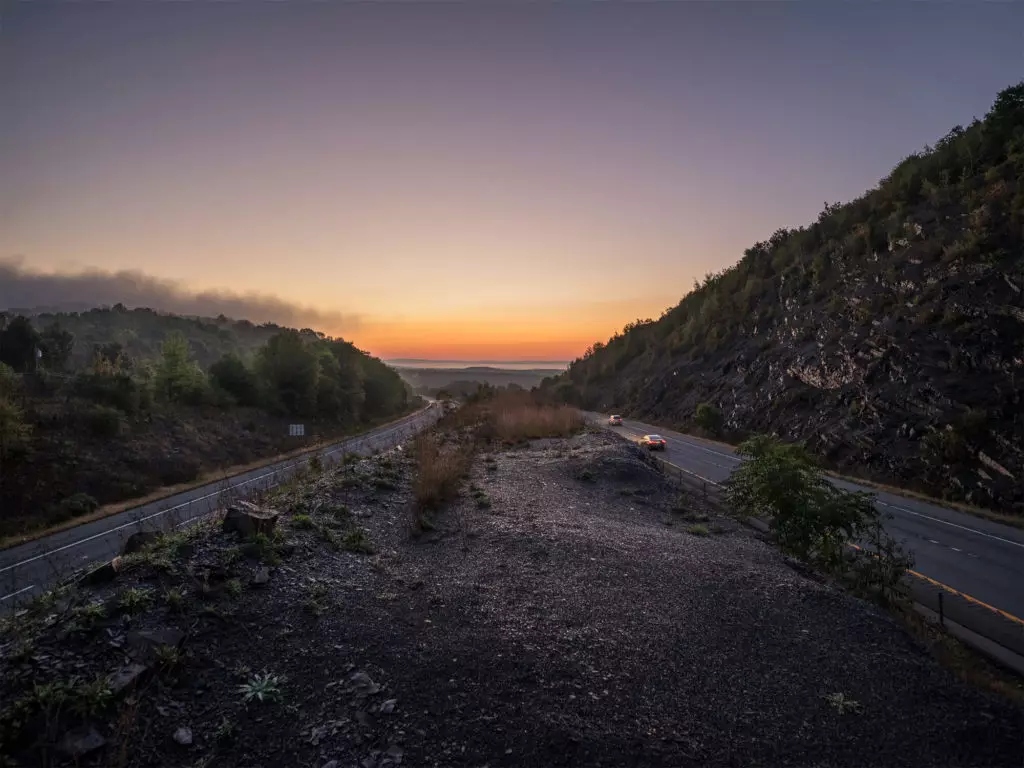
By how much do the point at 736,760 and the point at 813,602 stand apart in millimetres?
4756

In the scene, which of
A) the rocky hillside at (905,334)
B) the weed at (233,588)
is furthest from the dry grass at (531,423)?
the weed at (233,588)

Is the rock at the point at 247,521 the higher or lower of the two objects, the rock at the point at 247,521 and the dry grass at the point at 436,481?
the higher

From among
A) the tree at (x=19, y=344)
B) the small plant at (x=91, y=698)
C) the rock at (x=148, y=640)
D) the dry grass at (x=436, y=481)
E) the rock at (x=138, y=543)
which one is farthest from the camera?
the tree at (x=19, y=344)

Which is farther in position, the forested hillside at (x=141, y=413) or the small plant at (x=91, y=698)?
the forested hillside at (x=141, y=413)

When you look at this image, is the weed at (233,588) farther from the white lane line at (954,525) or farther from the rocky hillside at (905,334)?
the rocky hillside at (905,334)

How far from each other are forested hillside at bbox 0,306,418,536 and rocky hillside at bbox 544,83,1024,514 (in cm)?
3616

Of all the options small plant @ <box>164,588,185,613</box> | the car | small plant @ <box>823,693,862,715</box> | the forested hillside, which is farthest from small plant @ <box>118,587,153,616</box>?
the car

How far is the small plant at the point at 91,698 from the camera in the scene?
4789mm

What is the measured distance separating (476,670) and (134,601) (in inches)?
166

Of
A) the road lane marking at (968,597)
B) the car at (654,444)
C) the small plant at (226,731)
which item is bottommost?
the car at (654,444)

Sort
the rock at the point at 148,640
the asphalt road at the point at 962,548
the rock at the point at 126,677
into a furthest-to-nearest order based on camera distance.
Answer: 1. the asphalt road at the point at 962,548
2. the rock at the point at 148,640
3. the rock at the point at 126,677

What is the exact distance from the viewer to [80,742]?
4.55 m

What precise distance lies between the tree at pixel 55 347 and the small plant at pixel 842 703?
1966 inches

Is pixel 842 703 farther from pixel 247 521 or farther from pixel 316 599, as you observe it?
pixel 247 521
